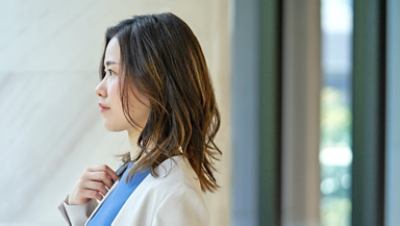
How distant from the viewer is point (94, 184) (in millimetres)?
1168

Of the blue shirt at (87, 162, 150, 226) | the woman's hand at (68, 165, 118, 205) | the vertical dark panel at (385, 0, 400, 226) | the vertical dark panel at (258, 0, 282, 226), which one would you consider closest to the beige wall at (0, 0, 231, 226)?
the vertical dark panel at (258, 0, 282, 226)

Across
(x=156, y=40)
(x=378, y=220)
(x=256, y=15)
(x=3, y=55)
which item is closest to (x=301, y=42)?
(x=256, y=15)

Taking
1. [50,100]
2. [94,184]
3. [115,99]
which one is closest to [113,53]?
[115,99]

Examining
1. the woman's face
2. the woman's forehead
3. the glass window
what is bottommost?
the glass window

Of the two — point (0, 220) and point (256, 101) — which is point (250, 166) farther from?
point (0, 220)

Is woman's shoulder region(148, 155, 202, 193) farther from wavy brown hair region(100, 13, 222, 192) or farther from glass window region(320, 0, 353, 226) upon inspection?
glass window region(320, 0, 353, 226)

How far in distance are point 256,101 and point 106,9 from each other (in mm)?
524

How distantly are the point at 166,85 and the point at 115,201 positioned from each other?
0.20 m

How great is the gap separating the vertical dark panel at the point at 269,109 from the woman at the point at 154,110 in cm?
91

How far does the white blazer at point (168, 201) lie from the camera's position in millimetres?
964

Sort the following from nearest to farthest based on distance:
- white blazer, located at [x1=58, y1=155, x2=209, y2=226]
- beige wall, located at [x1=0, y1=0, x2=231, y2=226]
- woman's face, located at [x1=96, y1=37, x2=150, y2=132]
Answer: white blazer, located at [x1=58, y1=155, x2=209, y2=226] < woman's face, located at [x1=96, y1=37, x2=150, y2=132] < beige wall, located at [x1=0, y1=0, x2=231, y2=226]

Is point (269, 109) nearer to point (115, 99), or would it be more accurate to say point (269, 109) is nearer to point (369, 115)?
point (369, 115)

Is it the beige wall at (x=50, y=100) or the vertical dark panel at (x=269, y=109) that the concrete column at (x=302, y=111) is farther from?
the beige wall at (x=50, y=100)

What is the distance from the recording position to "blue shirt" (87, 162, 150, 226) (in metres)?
1.04
